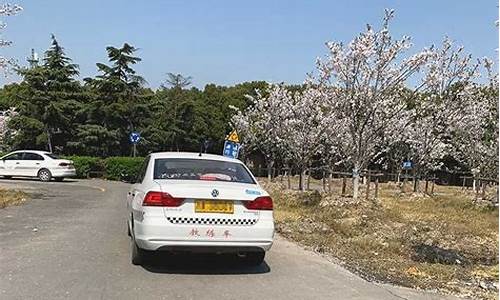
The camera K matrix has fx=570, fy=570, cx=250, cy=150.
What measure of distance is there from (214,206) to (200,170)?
123 cm

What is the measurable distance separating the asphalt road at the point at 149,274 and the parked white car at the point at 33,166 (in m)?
18.7

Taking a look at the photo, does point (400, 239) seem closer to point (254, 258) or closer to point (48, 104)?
point (254, 258)

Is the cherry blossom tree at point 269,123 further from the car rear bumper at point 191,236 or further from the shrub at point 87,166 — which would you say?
the car rear bumper at point 191,236

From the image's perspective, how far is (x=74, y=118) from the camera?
143 feet

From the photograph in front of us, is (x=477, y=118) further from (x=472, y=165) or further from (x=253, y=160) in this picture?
(x=253, y=160)

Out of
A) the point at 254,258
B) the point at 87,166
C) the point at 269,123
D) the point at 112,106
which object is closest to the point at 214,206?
the point at 254,258

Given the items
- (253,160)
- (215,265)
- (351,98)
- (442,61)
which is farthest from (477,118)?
(253,160)

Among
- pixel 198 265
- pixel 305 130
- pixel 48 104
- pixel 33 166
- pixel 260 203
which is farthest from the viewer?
pixel 48 104

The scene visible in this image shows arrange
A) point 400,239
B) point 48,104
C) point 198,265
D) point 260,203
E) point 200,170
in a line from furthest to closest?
point 48,104, point 400,239, point 200,170, point 198,265, point 260,203

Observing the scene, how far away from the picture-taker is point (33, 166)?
93.4 ft

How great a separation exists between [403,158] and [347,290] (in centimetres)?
3316

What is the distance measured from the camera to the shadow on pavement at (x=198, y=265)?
7.48 m

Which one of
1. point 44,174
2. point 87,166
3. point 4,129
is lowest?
point 44,174

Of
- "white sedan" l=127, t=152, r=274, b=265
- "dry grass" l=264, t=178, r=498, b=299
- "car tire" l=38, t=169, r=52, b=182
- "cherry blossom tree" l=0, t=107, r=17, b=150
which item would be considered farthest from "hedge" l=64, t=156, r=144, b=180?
"white sedan" l=127, t=152, r=274, b=265
